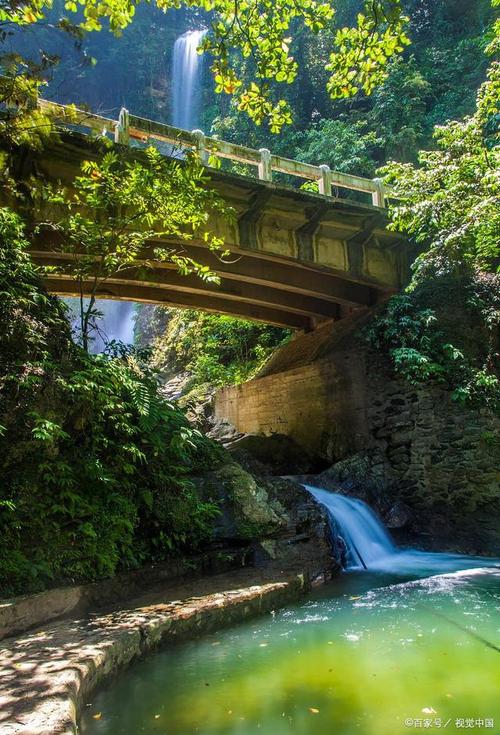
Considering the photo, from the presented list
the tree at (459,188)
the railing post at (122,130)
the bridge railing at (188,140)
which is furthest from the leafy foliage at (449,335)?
the railing post at (122,130)

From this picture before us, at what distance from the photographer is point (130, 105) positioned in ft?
109

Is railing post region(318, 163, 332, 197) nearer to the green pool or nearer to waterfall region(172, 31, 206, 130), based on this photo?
the green pool

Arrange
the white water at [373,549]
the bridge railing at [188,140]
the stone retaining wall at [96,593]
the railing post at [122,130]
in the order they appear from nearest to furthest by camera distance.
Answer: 1. the stone retaining wall at [96,593]
2. the bridge railing at [188,140]
3. the white water at [373,549]
4. the railing post at [122,130]

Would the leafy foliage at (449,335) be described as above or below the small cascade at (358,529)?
above

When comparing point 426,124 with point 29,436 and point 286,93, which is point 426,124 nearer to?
point 286,93

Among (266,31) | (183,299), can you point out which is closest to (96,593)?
(266,31)

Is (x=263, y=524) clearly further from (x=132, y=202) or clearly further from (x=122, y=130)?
(x=122, y=130)

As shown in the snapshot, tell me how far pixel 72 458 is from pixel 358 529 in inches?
204

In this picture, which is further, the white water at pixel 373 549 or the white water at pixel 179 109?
the white water at pixel 179 109

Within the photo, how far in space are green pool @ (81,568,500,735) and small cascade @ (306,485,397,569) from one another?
258cm

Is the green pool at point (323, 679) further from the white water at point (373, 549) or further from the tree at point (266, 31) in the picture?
the tree at point (266, 31)

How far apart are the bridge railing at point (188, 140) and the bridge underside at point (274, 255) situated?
550mm

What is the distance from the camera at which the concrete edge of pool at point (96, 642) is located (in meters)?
2.52

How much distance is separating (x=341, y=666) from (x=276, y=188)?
320 inches
